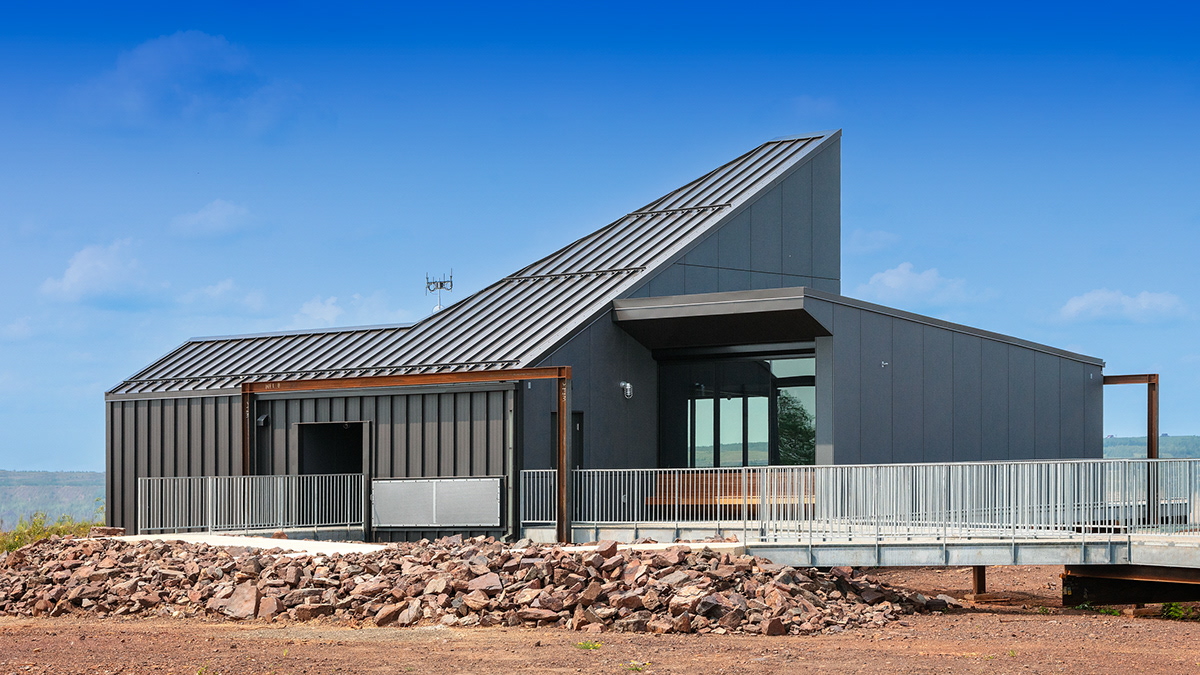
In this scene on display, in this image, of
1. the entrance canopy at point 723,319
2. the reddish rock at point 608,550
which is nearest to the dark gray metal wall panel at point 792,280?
the entrance canopy at point 723,319

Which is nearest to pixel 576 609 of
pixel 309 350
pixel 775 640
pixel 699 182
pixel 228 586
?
pixel 775 640

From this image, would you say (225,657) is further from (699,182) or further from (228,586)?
(699,182)

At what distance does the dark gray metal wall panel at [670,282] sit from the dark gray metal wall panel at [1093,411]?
9.98 meters

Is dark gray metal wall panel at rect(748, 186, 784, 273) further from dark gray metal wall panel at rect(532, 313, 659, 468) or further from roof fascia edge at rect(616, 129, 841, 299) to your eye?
dark gray metal wall panel at rect(532, 313, 659, 468)

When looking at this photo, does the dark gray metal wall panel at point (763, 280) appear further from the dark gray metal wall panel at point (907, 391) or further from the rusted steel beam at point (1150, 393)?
the rusted steel beam at point (1150, 393)

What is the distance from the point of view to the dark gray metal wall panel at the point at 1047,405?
28.3 metres

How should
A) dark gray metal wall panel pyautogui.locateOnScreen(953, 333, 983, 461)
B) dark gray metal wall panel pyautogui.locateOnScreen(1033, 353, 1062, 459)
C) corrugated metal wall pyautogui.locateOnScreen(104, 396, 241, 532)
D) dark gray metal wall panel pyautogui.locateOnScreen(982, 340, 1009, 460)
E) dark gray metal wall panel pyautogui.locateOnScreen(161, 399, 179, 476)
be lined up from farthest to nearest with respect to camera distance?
dark gray metal wall panel pyautogui.locateOnScreen(1033, 353, 1062, 459), dark gray metal wall panel pyautogui.locateOnScreen(982, 340, 1009, 460), dark gray metal wall panel pyautogui.locateOnScreen(161, 399, 179, 476), corrugated metal wall pyautogui.locateOnScreen(104, 396, 241, 532), dark gray metal wall panel pyautogui.locateOnScreen(953, 333, 983, 461)

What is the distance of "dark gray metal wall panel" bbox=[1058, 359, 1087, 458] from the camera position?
96.2 feet

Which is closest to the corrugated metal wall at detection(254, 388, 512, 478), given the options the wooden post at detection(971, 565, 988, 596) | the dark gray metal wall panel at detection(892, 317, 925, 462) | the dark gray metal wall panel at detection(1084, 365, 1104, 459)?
the dark gray metal wall panel at detection(892, 317, 925, 462)

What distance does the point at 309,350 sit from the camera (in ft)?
89.4

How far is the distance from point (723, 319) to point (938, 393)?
4.56m

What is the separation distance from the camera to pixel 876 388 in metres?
23.7

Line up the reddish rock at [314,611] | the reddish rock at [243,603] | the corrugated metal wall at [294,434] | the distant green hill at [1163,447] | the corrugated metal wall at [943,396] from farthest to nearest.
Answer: the distant green hill at [1163,447] < the corrugated metal wall at [943,396] < the corrugated metal wall at [294,434] < the reddish rock at [243,603] < the reddish rock at [314,611]

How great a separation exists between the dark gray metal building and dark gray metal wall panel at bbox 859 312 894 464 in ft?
0.13
